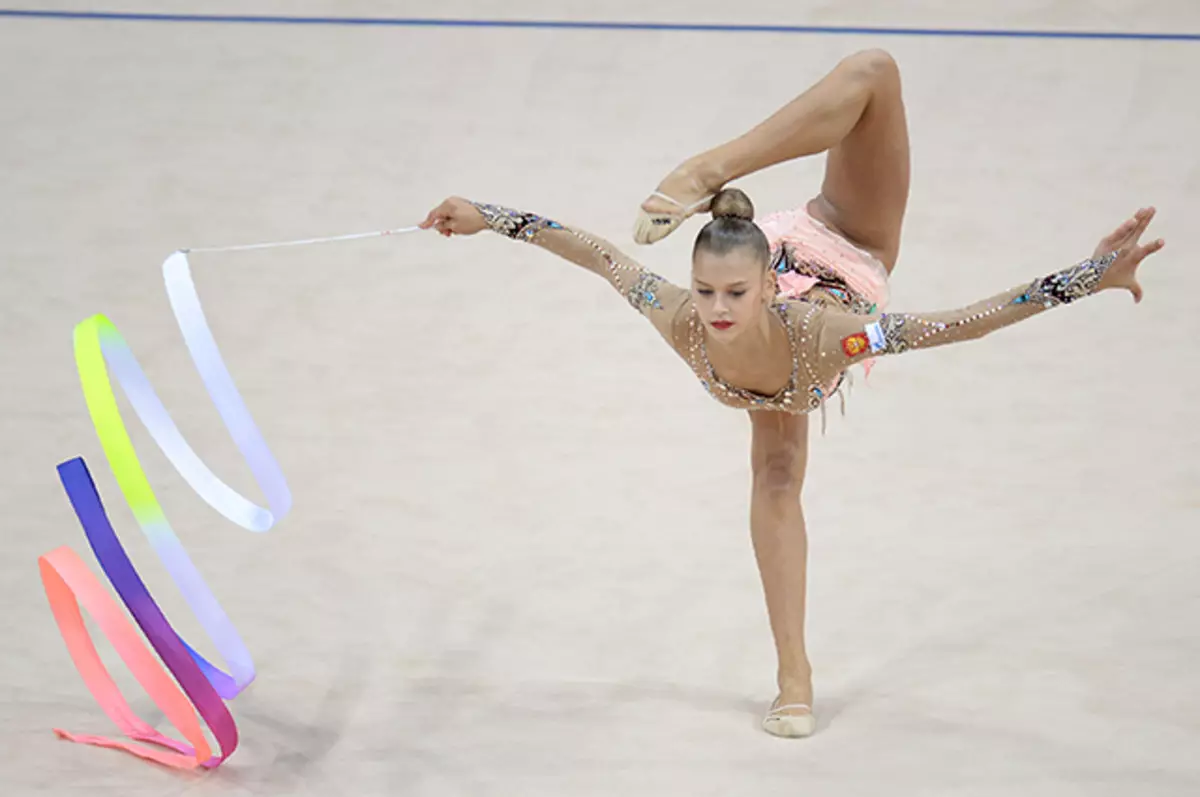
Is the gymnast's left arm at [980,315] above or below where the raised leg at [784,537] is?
above

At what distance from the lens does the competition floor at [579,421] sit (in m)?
3.20

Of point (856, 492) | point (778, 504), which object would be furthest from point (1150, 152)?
point (778, 504)

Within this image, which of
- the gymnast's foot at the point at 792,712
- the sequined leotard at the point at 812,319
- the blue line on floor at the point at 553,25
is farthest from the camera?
the blue line on floor at the point at 553,25

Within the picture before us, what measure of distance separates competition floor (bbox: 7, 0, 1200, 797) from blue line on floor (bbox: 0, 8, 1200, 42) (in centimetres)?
5

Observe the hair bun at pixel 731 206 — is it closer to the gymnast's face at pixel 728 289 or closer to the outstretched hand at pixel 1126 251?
the gymnast's face at pixel 728 289

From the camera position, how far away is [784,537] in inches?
127

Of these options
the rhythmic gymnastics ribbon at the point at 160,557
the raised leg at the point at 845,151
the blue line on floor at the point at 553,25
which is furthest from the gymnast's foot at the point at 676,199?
the blue line on floor at the point at 553,25

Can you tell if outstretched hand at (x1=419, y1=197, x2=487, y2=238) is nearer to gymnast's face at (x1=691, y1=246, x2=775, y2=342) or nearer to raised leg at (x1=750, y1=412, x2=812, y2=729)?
gymnast's face at (x1=691, y1=246, x2=775, y2=342)

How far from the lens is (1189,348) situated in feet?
15.2

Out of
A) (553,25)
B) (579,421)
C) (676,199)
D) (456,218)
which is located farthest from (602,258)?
(553,25)

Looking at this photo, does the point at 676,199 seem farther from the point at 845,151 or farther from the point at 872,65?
the point at 845,151

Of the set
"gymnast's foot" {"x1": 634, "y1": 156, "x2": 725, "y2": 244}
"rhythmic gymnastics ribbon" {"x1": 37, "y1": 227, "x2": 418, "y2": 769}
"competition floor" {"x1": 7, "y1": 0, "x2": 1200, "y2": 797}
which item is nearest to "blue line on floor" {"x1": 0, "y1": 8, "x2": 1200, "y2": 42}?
"competition floor" {"x1": 7, "y1": 0, "x2": 1200, "y2": 797}

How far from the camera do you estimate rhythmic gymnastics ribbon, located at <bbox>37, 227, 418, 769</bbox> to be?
112 inches

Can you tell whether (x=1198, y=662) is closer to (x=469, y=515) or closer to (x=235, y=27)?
(x=469, y=515)
